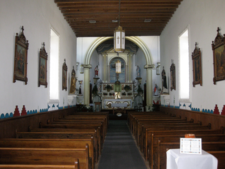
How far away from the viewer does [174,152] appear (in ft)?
7.48

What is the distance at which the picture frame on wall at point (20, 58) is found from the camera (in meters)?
4.13

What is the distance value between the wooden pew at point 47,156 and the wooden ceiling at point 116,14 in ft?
17.9

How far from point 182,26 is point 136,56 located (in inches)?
503

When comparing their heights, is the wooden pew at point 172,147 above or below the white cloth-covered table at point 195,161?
below

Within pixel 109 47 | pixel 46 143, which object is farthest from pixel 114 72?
pixel 46 143

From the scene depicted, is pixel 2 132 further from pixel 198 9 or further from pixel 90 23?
pixel 90 23

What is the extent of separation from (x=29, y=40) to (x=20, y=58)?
73 centimetres

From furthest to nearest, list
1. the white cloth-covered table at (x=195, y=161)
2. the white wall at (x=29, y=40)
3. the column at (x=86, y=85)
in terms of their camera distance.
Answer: the column at (x=86, y=85)
the white wall at (x=29, y=40)
the white cloth-covered table at (x=195, y=161)

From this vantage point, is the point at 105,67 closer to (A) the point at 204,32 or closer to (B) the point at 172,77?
(B) the point at 172,77

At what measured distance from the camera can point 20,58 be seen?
436 cm

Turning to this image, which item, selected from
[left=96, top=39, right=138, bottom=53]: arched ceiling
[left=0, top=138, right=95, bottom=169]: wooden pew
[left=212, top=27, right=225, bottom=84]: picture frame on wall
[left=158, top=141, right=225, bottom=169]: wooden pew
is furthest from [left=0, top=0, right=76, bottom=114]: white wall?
[left=96, top=39, right=138, bottom=53]: arched ceiling

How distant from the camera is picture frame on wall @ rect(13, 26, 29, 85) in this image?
4.13 meters

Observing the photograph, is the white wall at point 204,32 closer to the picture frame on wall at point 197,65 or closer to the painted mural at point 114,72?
the picture frame on wall at point 197,65

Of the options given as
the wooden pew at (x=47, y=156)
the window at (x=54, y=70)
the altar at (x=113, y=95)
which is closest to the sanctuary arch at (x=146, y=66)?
the altar at (x=113, y=95)
